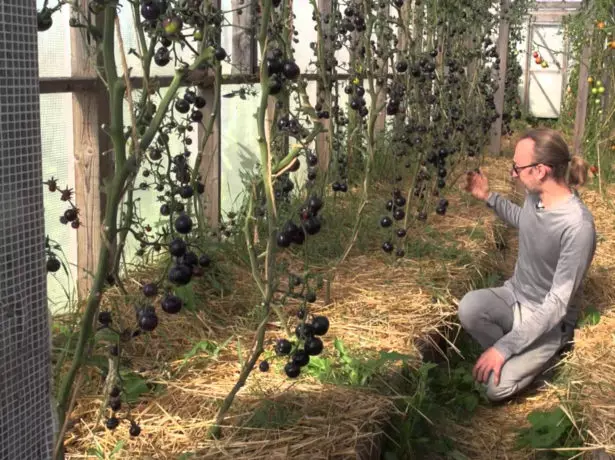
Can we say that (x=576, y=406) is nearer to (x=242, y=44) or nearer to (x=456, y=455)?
(x=456, y=455)

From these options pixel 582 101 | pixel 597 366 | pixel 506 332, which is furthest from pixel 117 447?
pixel 582 101

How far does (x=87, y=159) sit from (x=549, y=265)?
2.24 meters

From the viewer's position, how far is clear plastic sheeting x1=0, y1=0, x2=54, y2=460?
1557 mm

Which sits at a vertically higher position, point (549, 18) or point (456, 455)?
point (549, 18)

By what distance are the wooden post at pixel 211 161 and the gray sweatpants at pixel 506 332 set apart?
1.56 meters

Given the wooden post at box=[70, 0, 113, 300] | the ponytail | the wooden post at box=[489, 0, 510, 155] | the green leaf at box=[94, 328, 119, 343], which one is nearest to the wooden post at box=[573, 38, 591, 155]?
the wooden post at box=[489, 0, 510, 155]

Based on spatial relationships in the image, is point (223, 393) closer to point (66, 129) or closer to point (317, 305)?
point (317, 305)

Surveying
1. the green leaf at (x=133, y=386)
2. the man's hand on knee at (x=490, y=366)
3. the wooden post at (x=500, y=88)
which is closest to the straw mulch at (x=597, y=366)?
the man's hand on knee at (x=490, y=366)

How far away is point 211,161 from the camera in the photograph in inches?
183

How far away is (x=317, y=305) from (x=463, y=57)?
428 centimetres

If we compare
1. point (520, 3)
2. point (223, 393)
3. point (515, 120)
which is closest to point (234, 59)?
point (223, 393)

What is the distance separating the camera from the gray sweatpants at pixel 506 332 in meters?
3.79

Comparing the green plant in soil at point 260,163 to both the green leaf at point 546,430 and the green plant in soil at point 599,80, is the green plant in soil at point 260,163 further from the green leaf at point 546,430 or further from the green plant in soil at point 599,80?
the green plant in soil at point 599,80

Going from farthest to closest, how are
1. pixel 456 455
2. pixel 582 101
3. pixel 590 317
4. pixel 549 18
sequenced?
1. pixel 549 18
2. pixel 582 101
3. pixel 590 317
4. pixel 456 455
